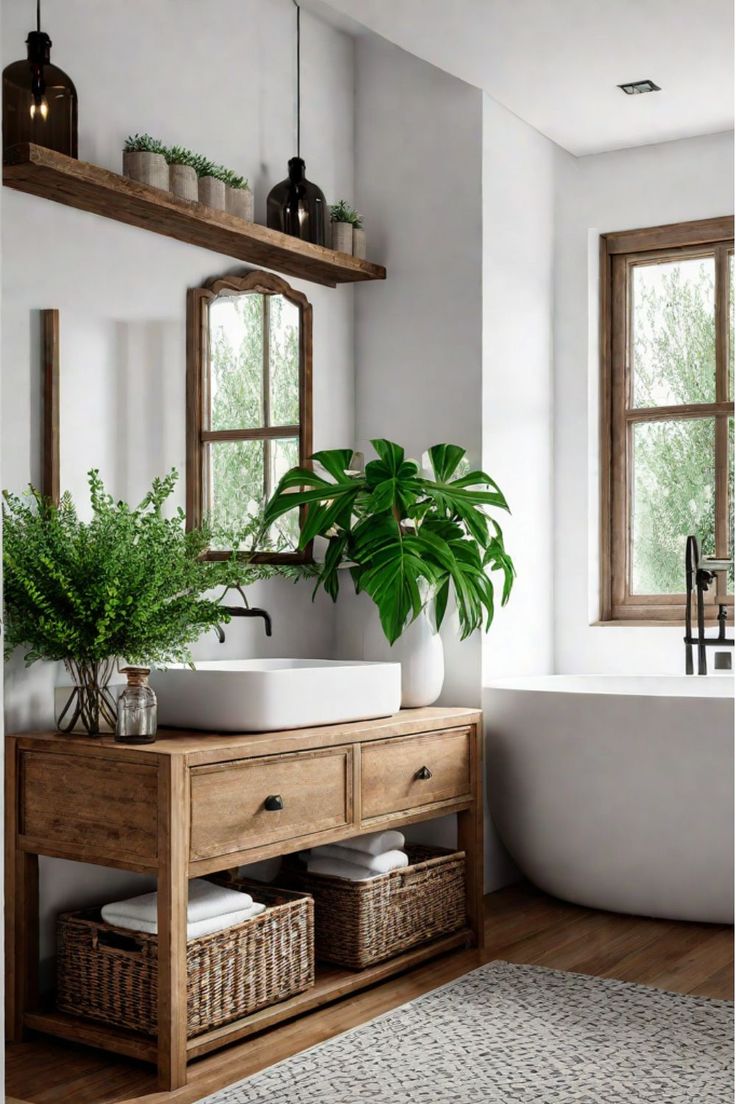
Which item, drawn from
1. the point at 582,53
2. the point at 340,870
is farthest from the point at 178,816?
the point at 582,53

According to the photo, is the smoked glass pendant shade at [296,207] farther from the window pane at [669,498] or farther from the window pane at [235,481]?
the window pane at [669,498]

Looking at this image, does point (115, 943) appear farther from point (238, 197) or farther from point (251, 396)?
point (238, 197)

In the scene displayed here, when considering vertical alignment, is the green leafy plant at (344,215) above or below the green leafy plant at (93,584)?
above

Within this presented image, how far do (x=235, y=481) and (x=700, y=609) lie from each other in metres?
1.56

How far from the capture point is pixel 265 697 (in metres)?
2.79

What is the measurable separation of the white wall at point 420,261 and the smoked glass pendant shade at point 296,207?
0.42m

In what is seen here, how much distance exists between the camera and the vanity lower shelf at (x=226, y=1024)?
8.45 feet

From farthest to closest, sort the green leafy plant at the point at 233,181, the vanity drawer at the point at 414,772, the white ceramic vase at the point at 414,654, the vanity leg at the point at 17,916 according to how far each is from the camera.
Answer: the white ceramic vase at the point at 414,654, the green leafy plant at the point at 233,181, the vanity drawer at the point at 414,772, the vanity leg at the point at 17,916

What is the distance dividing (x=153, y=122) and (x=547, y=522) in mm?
1920

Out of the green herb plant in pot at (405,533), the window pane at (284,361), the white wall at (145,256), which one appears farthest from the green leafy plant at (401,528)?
the white wall at (145,256)

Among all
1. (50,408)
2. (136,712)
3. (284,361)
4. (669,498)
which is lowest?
(136,712)

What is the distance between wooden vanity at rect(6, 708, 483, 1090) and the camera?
8.17ft

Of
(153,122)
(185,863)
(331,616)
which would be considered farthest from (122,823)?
(153,122)

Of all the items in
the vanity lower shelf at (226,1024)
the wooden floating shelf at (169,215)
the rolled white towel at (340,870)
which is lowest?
the vanity lower shelf at (226,1024)
